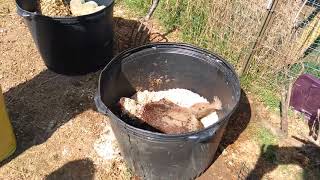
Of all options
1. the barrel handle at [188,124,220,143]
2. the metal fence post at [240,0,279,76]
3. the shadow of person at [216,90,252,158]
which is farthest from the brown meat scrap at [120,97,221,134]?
the metal fence post at [240,0,279,76]

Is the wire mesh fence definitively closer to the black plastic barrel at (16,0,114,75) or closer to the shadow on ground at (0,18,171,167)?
the black plastic barrel at (16,0,114,75)

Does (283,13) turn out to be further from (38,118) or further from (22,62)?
(22,62)

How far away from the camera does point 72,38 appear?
368cm

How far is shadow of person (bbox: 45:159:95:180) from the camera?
3.12 meters

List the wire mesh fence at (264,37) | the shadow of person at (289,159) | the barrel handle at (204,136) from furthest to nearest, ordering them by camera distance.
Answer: the wire mesh fence at (264,37)
the shadow of person at (289,159)
the barrel handle at (204,136)

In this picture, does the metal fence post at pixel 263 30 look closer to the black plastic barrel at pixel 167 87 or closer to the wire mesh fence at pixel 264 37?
the wire mesh fence at pixel 264 37

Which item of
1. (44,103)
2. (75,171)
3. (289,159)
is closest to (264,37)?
(289,159)

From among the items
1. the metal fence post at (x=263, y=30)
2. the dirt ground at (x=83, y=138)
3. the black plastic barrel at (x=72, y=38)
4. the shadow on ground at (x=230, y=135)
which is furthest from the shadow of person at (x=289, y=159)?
the black plastic barrel at (x=72, y=38)

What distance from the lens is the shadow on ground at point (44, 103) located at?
11.4 feet

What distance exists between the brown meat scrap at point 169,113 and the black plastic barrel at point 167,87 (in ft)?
0.38

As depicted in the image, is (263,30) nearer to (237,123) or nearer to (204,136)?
(237,123)

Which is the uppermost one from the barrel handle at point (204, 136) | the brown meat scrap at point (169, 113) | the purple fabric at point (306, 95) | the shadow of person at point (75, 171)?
the barrel handle at point (204, 136)

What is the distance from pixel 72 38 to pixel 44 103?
0.73m

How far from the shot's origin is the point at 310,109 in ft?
12.1
